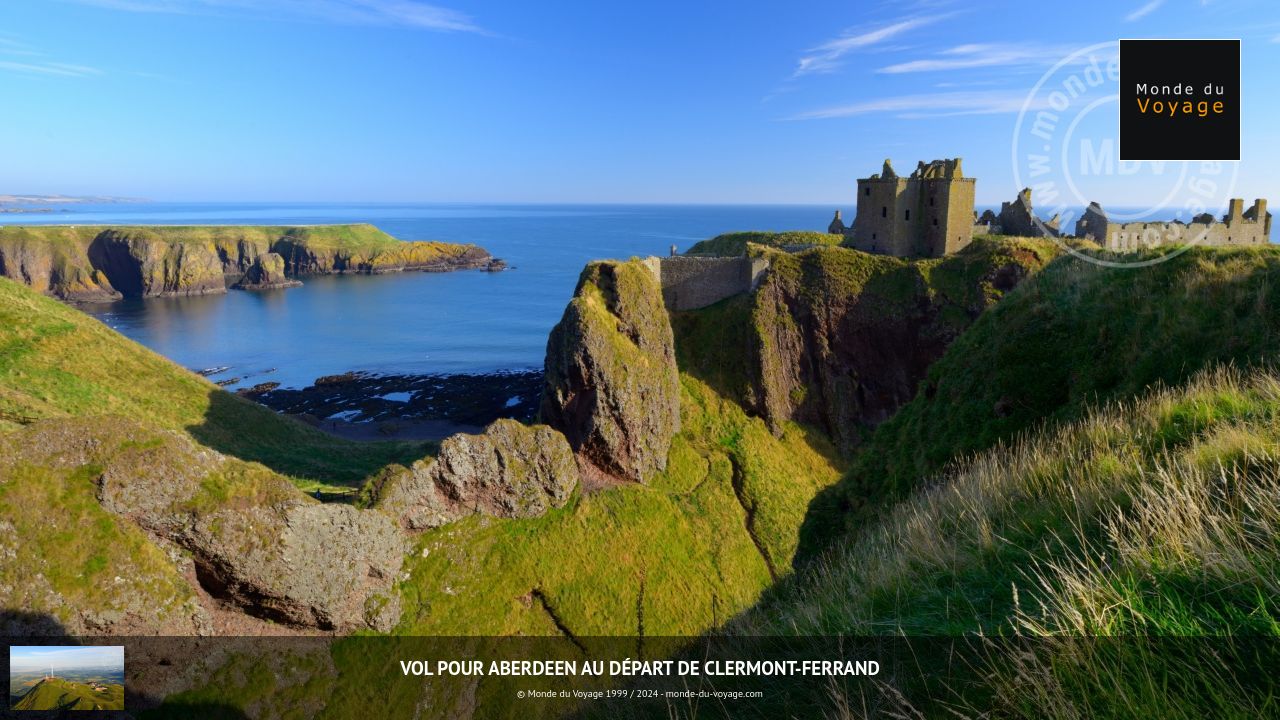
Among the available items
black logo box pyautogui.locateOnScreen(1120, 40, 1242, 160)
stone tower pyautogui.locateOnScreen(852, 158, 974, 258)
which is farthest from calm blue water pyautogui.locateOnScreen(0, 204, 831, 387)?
black logo box pyautogui.locateOnScreen(1120, 40, 1242, 160)

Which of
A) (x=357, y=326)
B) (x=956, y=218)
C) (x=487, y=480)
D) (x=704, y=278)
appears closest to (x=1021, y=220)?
(x=956, y=218)

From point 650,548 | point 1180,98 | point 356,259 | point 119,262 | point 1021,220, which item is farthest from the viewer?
point 356,259

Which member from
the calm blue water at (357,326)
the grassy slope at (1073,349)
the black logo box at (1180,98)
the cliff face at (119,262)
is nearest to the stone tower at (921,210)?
the grassy slope at (1073,349)

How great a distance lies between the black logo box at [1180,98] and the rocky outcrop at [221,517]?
23.4 meters

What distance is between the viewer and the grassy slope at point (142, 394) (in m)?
29.3

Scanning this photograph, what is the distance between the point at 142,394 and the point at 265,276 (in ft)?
481

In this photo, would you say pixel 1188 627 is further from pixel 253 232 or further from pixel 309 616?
pixel 253 232

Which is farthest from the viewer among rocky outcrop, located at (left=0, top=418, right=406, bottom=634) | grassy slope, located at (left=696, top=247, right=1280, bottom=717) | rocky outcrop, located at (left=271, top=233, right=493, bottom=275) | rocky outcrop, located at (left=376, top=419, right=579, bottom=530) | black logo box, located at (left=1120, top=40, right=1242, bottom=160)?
rocky outcrop, located at (left=271, top=233, right=493, bottom=275)

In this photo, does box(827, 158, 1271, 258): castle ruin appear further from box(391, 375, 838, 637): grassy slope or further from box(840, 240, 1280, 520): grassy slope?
box(840, 240, 1280, 520): grassy slope

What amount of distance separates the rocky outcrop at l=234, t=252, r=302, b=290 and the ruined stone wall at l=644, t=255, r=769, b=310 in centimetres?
14577

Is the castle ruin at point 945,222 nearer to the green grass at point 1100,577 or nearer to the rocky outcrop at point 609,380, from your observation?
the rocky outcrop at point 609,380

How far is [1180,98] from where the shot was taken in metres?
14.3

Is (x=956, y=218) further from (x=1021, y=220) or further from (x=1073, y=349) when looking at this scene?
(x=1073, y=349)

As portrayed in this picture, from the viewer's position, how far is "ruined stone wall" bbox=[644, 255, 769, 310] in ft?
158
